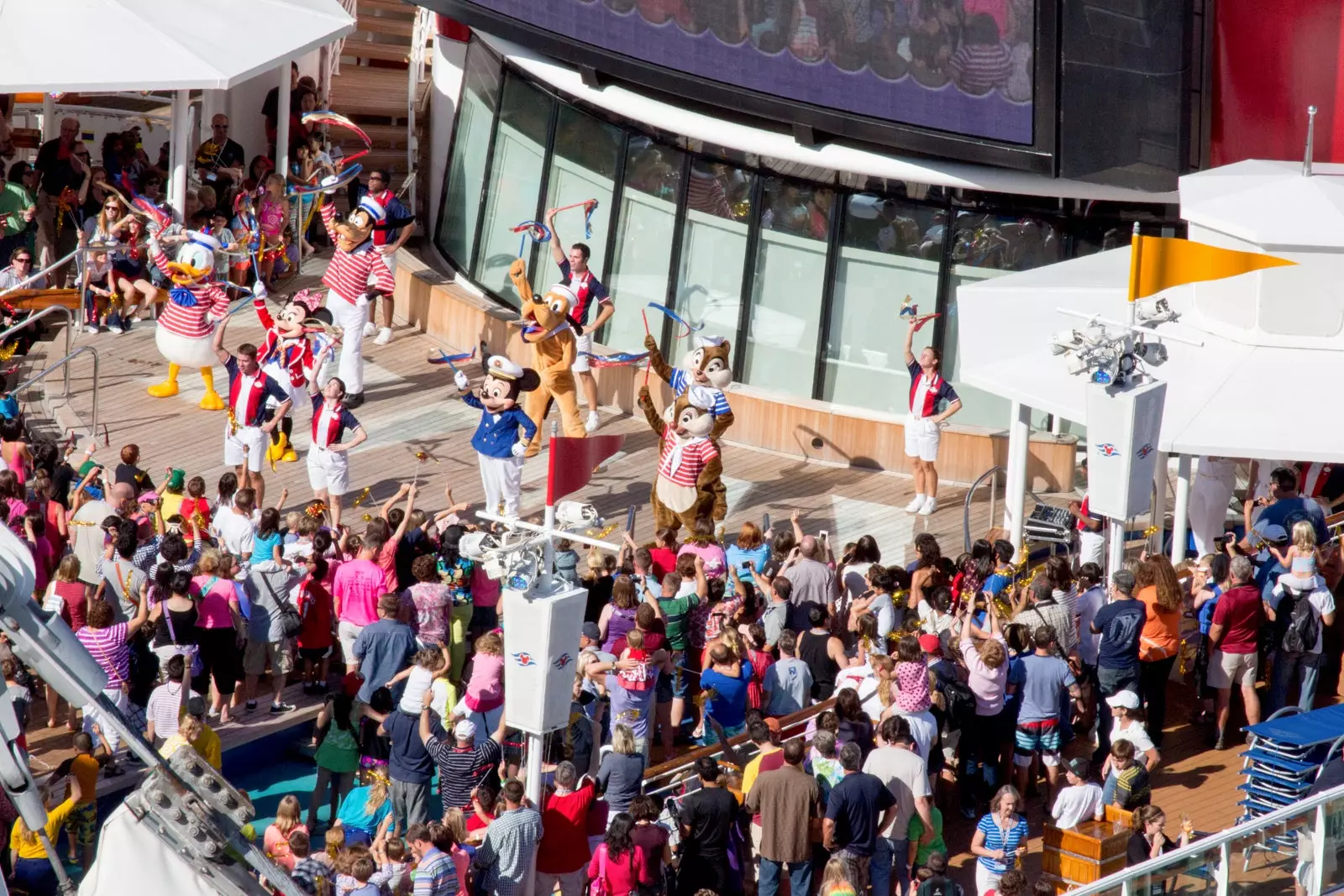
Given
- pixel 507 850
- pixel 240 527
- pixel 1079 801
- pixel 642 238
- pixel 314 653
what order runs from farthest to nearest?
pixel 642 238 → pixel 240 527 → pixel 314 653 → pixel 1079 801 → pixel 507 850

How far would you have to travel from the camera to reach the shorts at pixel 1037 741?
539 inches

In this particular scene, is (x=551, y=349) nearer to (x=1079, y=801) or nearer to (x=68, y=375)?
(x=68, y=375)

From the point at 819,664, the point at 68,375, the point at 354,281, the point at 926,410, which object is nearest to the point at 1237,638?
the point at 819,664

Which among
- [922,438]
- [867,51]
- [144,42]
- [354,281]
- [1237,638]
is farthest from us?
[144,42]

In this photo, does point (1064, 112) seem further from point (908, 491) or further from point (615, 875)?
point (615, 875)

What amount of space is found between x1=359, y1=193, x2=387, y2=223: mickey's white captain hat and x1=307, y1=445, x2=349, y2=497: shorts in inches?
A: 162

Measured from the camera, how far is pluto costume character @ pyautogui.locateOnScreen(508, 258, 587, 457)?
19172mm

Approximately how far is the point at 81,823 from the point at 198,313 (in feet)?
25.1

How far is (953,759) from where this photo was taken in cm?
1420

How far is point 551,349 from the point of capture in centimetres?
1939

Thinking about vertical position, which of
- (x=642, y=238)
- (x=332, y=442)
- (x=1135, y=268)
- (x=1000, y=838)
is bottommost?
(x=1000, y=838)

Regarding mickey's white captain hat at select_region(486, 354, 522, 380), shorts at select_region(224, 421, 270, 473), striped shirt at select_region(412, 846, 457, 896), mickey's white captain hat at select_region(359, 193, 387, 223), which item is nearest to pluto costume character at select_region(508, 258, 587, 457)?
mickey's white captain hat at select_region(486, 354, 522, 380)

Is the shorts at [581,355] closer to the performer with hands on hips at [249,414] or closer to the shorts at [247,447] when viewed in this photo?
the performer with hands on hips at [249,414]

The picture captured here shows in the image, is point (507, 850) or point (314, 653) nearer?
point (507, 850)
